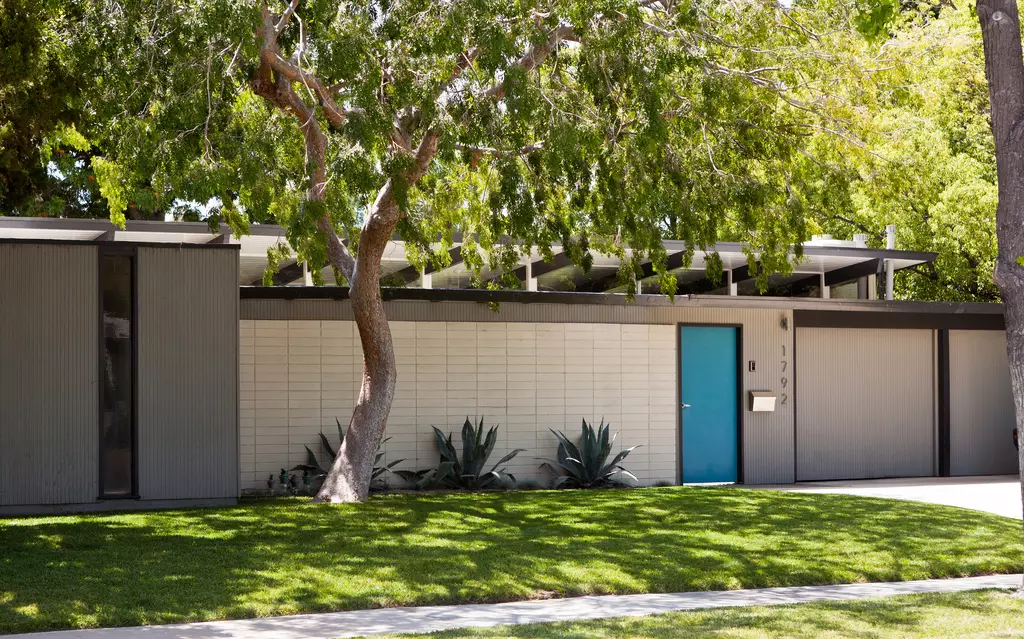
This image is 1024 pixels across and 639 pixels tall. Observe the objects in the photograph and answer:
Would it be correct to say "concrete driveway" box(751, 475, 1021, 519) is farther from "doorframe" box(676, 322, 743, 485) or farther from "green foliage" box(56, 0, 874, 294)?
"green foliage" box(56, 0, 874, 294)

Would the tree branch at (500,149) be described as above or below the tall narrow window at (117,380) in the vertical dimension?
above

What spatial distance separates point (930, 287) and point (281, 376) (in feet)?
59.4

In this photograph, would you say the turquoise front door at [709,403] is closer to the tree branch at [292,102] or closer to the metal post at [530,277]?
the metal post at [530,277]

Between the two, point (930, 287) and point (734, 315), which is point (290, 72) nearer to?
point (734, 315)

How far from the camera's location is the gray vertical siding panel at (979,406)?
1800 centimetres

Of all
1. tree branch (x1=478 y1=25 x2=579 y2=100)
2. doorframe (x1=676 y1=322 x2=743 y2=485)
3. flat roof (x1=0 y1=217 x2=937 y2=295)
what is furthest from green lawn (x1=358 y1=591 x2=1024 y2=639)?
doorframe (x1=676 y1=322 x2=743 y2=485)

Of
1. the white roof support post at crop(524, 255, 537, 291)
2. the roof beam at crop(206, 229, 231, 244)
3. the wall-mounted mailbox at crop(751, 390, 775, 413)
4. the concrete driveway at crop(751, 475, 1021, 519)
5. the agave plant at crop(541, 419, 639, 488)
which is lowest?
the concrete driveway at crop(751, 475, 1021, 519)

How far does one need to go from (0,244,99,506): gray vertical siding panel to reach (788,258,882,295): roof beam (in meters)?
11.1

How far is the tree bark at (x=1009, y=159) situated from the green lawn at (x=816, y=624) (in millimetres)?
1073

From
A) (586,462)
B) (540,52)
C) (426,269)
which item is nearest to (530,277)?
(426,269)

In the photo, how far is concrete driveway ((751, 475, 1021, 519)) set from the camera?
13.6m

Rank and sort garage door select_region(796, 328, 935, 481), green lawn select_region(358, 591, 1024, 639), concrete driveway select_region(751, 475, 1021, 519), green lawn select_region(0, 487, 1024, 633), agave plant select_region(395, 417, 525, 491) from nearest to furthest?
green lawn select_region(358, 591, 1024, 639)
green lawn select_region(0, 487, 1024, 633)
concrete driveway select_region(751, 475, 1021, 519)
agave plant select_region(395, 417, 525, 491)
garage door select_region(796, 328, 935, 481)

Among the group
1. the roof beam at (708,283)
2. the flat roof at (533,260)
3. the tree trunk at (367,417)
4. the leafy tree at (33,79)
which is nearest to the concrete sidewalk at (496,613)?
the tree trunk at (367,417)

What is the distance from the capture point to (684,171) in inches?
500
